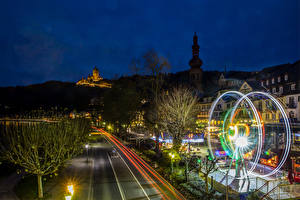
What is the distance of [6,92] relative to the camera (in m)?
177

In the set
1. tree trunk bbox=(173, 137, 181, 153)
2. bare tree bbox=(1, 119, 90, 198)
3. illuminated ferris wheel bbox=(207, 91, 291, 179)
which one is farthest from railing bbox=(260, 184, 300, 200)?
bare tree bbox=(1, 119, 90, 198)

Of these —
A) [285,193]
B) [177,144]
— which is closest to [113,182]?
[177,144]

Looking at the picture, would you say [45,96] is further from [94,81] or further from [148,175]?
[148,175]

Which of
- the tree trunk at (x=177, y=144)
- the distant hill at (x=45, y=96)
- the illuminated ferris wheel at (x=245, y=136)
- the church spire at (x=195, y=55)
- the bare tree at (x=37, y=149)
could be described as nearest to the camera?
the bare tree at (x=37, y=149)

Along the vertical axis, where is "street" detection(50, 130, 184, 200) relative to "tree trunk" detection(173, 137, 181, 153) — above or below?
below

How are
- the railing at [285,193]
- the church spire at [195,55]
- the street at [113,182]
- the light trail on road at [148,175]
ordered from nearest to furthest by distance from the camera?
the railing at [285,193] → the street at [113,182] → the light trail on road at [148,175] → the church spire at [195,55]

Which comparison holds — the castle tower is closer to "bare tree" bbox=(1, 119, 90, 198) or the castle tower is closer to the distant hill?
the distant hill

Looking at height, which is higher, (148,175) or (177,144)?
(177,144)

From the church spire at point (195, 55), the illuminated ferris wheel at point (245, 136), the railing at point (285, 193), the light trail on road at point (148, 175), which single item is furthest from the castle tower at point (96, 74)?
the railing at point (285, 193)

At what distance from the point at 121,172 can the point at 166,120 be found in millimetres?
9556

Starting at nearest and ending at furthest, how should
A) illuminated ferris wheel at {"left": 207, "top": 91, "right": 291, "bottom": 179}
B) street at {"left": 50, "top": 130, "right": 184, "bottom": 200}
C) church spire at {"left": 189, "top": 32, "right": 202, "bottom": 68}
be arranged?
illuminated ferris wheel at {"left": 207, "top": 91, "right": 291, "bottom": 179} < street at {"left": 50, "top": 130, "right": 184, "bottom": 200} < church spire at {"left": 189, "top": 32, "right": 202, "bottom": 68}

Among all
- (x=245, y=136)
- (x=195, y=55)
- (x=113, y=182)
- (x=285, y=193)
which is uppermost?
(x=195, y=55)

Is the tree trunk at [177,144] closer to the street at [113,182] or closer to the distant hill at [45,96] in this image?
the street at [113,182]

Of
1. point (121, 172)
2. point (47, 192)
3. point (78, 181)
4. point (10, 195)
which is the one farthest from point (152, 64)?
point (10, 195)
